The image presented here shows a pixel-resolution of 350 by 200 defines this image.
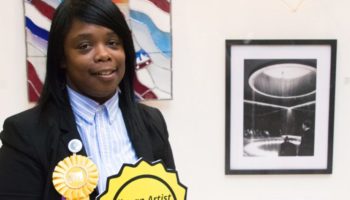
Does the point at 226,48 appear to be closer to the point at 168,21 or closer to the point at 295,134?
the point at 168,21

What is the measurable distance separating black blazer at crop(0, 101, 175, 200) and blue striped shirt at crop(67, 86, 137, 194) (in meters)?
0.02

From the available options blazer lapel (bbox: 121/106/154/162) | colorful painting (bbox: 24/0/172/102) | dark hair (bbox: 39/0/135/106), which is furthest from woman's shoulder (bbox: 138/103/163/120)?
colorful painting (bbox: 24/0/172/102)

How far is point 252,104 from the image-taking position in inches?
56.2

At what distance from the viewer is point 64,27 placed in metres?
0.68

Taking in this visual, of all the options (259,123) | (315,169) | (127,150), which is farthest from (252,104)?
(127,150)

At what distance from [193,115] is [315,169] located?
517 millimetres

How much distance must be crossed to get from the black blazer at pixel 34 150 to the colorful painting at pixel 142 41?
2.25 ft

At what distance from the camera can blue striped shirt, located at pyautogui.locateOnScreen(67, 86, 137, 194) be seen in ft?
2.31

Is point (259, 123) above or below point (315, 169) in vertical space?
above

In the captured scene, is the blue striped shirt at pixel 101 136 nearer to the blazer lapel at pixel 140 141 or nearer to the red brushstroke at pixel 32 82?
the blazer lapel at pixel 140 141

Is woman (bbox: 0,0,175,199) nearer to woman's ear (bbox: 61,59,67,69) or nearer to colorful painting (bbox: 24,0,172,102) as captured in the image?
woman's ear (bbox: 61,59,67,69)

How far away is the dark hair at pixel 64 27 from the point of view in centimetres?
67

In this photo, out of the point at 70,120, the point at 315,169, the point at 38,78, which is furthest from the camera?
the point at 315,169

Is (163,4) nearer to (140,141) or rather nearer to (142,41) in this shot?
(142,41)
